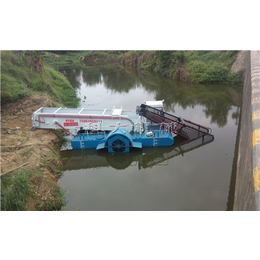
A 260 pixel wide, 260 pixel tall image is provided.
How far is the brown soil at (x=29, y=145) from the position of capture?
684cm

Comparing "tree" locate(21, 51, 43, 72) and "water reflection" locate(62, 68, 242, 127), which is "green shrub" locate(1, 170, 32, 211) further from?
"tree" locate(21, 51, 43, 72)

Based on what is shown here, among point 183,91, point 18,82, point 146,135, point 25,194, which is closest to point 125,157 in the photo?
point 146,135

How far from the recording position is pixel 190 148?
10133mm

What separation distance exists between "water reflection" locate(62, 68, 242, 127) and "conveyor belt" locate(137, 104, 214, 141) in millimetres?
2797

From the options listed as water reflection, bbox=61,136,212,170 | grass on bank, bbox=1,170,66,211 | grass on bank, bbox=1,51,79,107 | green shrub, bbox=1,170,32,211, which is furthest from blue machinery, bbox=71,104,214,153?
grass on bank, bbox=1,51,79,107

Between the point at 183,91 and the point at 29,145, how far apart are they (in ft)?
54.1

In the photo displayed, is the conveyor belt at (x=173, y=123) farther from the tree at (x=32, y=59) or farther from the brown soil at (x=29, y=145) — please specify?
the tree at (x=32, y=59)

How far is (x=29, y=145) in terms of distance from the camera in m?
8.45

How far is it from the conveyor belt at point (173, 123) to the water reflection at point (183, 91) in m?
2.80

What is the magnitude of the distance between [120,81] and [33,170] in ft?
73.5

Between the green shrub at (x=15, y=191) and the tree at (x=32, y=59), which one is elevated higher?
the tree at (x=32, y=59)

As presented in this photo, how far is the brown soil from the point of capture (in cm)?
684

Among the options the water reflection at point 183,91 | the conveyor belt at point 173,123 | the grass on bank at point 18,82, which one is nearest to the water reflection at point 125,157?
the conveyor belt at point 173,123

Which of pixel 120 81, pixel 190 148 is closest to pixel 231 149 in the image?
pixel 190 148
